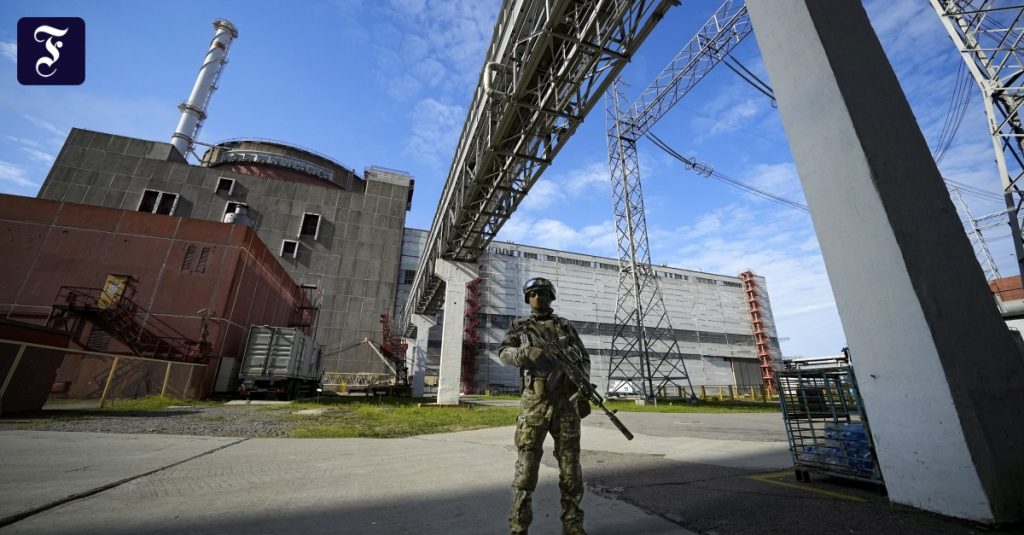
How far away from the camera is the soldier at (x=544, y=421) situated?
2.37 m

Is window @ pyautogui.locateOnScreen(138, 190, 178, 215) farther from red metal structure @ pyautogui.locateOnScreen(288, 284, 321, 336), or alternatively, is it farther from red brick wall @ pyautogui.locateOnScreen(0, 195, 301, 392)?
red brick wall @ pyautogui.locateOnScreen(0, 195, 301, 392)

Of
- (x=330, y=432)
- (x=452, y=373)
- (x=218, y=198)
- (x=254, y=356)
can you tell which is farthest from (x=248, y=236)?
(x=218, y=198)

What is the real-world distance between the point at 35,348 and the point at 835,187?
14.7 metres

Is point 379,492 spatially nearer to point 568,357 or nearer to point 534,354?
point 534,354

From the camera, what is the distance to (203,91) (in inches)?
1622

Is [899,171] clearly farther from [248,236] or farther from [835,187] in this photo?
[248,236]

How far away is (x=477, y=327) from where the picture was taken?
121 feet

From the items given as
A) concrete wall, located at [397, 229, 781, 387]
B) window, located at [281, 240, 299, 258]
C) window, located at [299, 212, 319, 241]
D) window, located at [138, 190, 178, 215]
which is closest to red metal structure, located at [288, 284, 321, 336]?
window, located at [281, 240, 299, 258]

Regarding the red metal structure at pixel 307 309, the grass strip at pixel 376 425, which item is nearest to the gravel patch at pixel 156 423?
the grass strip at pixel 376 425

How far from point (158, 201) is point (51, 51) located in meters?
29.3

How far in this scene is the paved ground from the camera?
99.5 inches

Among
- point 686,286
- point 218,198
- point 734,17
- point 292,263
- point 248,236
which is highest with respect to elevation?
point 734,17

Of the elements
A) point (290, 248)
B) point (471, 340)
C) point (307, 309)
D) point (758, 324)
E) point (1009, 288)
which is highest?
point (290, 248)

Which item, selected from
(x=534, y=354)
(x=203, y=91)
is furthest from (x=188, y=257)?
(x=203, y=91)
